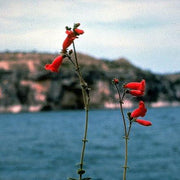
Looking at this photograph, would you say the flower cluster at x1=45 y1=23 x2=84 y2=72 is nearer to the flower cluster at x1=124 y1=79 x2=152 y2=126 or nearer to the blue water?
the flower cluster at x1=124 y1=79 x2=152 y2=126

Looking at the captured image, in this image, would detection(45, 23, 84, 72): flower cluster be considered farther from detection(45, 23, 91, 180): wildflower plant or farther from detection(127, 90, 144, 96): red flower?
detection(127, 90, 144, 96): red flower

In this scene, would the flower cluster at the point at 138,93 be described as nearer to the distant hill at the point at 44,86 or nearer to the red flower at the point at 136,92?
the red flower at the point at 136,92

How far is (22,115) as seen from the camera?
14538 cm

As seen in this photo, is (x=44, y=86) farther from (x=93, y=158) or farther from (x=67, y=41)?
(x=67, y=41)

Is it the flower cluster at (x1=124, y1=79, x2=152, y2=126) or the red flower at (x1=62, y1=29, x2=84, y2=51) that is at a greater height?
the red flower at (x1=62, y1=29, x2=84, y2=51)

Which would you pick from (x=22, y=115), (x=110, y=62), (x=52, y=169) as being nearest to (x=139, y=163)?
(x=52, y=169)

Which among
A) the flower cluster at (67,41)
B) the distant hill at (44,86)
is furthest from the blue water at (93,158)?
the distant hill at (44,86)

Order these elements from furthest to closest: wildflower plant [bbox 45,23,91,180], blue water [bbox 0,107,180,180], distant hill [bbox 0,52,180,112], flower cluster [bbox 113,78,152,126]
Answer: distant hill [bbox 0,52,180,112] < blue water [bbox 0,107,180,180] < flower cluster [bbox 113,78,152,126] < wildflower plant [bbox 45,23,91,180]

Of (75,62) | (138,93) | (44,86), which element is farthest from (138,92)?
(44,86)

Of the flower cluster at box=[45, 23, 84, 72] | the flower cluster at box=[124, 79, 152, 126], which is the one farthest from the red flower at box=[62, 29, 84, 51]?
the flower cluster at box=[124, 79, 152, 126]

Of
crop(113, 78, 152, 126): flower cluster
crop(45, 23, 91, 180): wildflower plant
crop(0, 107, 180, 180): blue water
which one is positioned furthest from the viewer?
crop(0, 107, 180, 180): blue water

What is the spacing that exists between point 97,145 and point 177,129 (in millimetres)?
25185

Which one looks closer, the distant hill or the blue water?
the blue water

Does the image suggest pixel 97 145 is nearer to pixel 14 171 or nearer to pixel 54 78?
pixel 14 171
